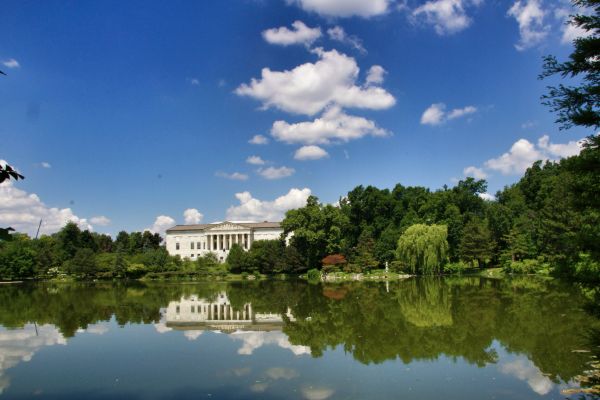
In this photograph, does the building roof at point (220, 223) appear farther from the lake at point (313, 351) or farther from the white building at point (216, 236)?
the lake at point (313, 351)

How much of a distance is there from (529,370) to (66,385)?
33.9 feet

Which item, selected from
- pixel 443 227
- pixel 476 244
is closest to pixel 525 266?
pixel 476 244

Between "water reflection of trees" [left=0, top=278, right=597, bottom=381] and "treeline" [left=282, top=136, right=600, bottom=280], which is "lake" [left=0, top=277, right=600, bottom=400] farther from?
"treeline" [left=282, top=136, right=600, bottom=280]

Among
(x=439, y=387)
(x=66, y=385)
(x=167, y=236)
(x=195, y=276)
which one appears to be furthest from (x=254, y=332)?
(x=167, y=236)

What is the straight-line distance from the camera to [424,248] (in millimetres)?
43531

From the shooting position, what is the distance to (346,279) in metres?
47.4

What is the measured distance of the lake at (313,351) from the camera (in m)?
9.66

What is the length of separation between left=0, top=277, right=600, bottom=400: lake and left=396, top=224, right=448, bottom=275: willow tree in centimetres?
1981

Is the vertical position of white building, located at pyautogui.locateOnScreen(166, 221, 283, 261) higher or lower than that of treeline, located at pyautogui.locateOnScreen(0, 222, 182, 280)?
higher

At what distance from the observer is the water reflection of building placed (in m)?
18.4

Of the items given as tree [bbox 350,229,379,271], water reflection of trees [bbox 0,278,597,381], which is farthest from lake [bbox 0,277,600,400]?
tree [bbox 350,229,379,271]

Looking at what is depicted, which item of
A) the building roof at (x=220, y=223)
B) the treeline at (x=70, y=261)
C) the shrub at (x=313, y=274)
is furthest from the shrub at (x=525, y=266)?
the building roof at (x=220, y=223)

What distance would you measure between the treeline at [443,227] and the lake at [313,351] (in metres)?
19.5

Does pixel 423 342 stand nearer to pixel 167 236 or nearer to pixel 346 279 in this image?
pixel 346 279
